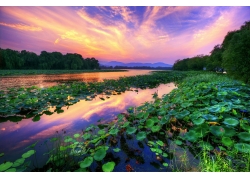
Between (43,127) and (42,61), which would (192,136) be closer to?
(43,127)

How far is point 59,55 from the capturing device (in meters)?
54.7

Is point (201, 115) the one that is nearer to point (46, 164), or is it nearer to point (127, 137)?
point (127, 137)

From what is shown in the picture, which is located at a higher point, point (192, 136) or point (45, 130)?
point (192, 136)

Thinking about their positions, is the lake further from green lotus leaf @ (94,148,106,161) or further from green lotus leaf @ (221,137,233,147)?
green lotus leaf @ (221,137,233,147)

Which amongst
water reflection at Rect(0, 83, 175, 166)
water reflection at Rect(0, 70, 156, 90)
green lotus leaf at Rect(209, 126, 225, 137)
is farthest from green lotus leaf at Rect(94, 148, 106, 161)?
water reflection at Rect(0, 70, 156, 90)

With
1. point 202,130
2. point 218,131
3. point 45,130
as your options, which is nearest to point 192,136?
point 202,130

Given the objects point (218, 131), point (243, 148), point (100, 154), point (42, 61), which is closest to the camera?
point (243, 148)

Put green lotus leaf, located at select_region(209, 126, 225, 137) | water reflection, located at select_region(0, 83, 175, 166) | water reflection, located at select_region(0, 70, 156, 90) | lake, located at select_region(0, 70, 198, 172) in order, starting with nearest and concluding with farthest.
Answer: green lotus leaf, located at select_region(209, 126, 225, 137), lake, located at select_region(0, 70, 198, 172), water reflection, located at select_region(0, 83, 175, 166), water reflection, located at select_region(0, 70, 156, 90)

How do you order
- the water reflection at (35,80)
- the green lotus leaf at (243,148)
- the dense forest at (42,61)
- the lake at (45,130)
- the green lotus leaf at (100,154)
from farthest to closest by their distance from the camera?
the dense forest at (42,61) → the water reflection at (35,80) → the lake at (45,130) → the green lotus leaf at (100,154) → the green lotus leaf at (243,148)

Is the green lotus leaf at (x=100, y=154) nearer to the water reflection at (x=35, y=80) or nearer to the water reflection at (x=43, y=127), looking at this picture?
the water reflection at (x=43, y=127)

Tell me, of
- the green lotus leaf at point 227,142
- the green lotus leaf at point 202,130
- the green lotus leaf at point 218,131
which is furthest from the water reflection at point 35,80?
the green lotus leaf at point 227,142

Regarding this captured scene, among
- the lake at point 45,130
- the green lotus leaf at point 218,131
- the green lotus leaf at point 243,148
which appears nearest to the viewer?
the green lotus leaf at point 243,148

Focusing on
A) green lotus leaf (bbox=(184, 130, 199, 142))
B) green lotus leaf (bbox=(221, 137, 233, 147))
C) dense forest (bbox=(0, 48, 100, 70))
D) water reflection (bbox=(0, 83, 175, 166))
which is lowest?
water reflection (bbox=(0, 83, 175, 166))
